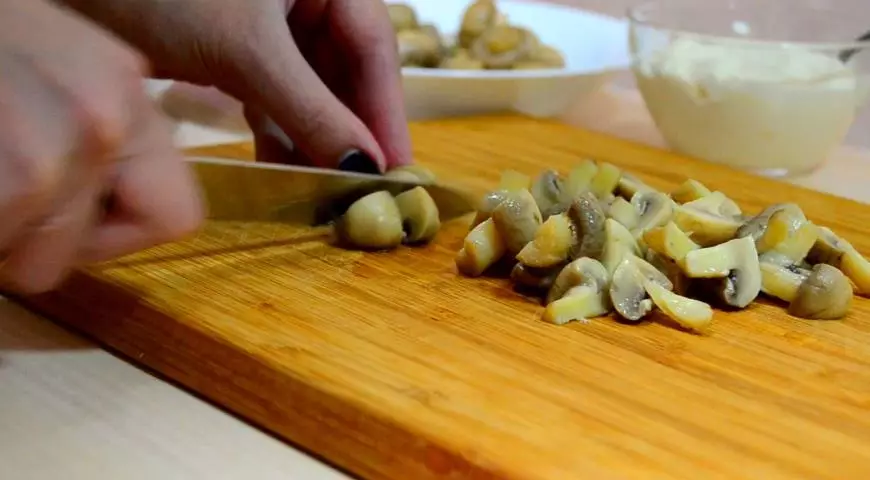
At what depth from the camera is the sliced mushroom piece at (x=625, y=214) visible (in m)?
1.09

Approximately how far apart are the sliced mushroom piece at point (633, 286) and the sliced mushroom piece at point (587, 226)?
0.12ft

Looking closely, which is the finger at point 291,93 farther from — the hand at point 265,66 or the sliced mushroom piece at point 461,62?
the sliced mushroom piece at point 461,62

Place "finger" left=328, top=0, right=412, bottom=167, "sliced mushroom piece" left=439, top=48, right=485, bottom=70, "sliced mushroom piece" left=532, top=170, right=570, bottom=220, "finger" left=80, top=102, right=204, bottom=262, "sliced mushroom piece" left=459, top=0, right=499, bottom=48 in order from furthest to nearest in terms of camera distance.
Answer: "sliced mushroom piece" left=459, top=0, right=499, bottom=48, "sliced mushroom piece" left=439, top=48, right=485, bottom=70, "finger" left=328, top=0, right=412, bottom=167, "sliced mushroom piece" left=532, top=170, right=570, bottom=220, "finger" left=80, top=102, right=204, bottom=262

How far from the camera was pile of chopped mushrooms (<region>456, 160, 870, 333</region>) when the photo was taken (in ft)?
3.15

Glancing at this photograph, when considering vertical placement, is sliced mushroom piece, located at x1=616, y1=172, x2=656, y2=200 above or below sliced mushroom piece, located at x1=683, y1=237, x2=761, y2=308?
above

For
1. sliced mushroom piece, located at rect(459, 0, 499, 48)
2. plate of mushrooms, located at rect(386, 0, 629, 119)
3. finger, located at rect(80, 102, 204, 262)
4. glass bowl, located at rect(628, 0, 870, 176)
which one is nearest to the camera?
finger, located at rect(80, 102, 204, 262)

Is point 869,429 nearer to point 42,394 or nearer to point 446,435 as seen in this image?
point 446,435

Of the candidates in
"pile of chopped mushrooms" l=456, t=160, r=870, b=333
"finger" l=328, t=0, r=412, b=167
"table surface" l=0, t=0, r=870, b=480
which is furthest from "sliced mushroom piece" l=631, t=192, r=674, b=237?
"table surface" l=0, t=0, r=870, b=480

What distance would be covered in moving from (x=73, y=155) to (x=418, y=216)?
18.7 inches

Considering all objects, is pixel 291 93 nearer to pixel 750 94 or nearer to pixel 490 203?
pixel 490 203

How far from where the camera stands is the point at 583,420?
2.48 ft

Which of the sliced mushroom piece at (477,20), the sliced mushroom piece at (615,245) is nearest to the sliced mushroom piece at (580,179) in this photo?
the sliced mushroom piece at (615,245)

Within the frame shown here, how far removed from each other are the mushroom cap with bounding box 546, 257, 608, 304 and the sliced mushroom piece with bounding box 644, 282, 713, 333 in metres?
0.05

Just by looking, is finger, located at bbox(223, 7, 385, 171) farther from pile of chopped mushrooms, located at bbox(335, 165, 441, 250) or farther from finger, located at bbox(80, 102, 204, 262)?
finger, located at bbox(80, 102, 204, 262)
